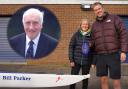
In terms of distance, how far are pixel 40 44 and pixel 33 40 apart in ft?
1.04

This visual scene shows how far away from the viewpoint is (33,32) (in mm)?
15695

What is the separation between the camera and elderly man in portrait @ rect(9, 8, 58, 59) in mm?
15523

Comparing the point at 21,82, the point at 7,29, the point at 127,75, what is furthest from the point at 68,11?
the point at 21,82

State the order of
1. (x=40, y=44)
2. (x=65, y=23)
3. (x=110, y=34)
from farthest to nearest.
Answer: (x=40, y=44) < (x=65, y=23) < (x=110, y=34)

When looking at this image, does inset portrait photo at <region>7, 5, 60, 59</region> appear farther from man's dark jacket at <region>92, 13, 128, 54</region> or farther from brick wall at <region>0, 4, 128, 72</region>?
man's dark jacket at <region>92, 13, 128, 54</region>

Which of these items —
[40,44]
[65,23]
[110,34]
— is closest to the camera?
[110,34]

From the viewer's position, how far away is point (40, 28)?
15641 mm

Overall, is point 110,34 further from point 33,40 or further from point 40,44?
point 33,40

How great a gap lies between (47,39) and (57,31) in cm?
50

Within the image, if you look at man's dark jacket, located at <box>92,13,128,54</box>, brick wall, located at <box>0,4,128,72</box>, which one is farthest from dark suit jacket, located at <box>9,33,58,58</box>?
man's dark jacket, located at <box>92,13,128,54</box>

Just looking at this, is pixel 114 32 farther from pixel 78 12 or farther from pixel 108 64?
pixel 78 12

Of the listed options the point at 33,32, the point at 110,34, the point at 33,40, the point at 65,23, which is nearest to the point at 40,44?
the point at 33,40

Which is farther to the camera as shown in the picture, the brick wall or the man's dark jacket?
the brick wall

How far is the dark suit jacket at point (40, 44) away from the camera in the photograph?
15539 millimetres
